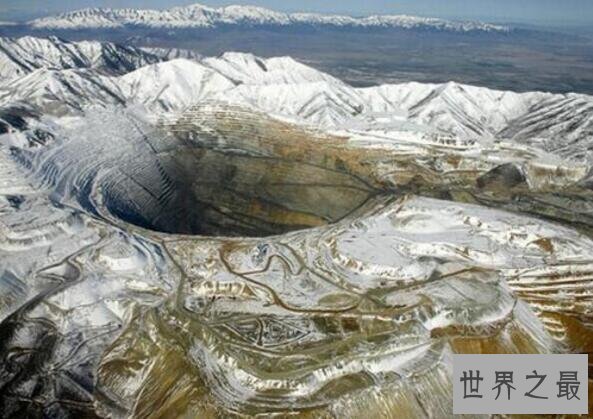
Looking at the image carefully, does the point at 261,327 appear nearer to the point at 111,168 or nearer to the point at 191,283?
the point at 191,283

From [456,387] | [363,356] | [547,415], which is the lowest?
[547,415]

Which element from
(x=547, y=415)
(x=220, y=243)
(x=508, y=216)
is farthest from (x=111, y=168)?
(x=547, y=415)

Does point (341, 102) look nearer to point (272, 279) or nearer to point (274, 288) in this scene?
point (272, 279)

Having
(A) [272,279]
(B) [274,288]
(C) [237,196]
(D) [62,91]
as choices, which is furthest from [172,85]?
(B) [274,288]

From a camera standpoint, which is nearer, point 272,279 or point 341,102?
point 272,279

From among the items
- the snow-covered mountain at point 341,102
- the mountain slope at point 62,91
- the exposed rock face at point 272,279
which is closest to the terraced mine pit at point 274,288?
the exposed rock face at point 272,279

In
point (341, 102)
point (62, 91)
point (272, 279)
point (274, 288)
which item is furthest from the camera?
point (341, 102)

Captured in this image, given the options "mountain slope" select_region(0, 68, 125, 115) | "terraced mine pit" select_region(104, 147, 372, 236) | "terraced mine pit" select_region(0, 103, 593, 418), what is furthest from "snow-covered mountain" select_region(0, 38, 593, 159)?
"terraced mine pit" select_region(0, 103, 593, 418)

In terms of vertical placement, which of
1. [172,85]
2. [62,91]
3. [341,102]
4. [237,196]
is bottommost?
[237,196]
